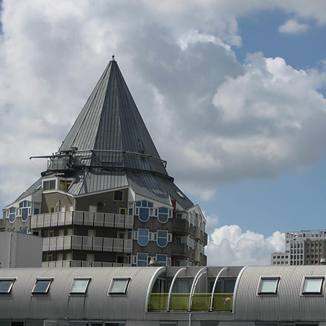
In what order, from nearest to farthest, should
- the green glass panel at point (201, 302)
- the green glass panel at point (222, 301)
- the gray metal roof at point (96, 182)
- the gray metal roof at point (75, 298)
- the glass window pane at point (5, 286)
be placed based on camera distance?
the green glass panel at point (222, 301) < the green glass panel at point (201, 302) < the gray metal roof at point (75, 298) < the glass window pane at point (5, 286) < the gray metal roof at point (96, 182)

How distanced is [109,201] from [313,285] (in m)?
101

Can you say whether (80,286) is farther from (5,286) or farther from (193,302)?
(193,302)

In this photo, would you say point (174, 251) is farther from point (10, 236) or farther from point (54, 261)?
point (10, 236)

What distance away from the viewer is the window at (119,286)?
75.1m

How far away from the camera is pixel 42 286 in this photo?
7881cm

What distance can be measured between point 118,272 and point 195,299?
748cm

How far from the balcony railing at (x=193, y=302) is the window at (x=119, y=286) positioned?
2.49m

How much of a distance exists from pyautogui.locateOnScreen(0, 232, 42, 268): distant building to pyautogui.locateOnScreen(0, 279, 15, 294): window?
12672 millimetres

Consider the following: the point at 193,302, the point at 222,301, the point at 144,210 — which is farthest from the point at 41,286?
the point at 144,210

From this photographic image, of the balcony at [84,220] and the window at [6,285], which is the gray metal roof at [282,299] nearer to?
the window at [6,285]

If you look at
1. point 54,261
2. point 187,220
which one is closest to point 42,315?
point 54,261

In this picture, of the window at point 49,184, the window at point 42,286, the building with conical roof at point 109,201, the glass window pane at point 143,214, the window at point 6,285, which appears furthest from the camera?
the window at point 49,184

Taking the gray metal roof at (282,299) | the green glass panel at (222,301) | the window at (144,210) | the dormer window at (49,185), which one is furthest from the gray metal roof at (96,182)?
the gray metal roof at (282,299)

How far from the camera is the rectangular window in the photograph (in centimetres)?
6850
